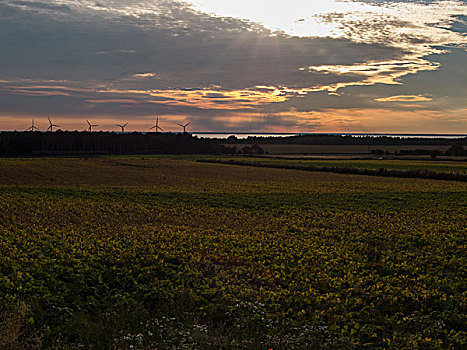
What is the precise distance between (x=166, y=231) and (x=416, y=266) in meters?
13.1

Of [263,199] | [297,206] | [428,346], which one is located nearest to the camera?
[428,346]

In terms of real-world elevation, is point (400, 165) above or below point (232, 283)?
above

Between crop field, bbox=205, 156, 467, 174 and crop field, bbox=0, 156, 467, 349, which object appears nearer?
crop field, bbox=0, 156, 467, 349

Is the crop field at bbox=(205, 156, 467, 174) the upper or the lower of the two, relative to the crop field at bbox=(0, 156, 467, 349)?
upper

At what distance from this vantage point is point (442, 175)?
69125mm

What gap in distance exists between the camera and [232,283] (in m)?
15.1

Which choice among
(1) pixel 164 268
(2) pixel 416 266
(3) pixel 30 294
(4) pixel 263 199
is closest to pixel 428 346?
(2) pixel 416 266

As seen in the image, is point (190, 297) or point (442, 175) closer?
point (190, 297)

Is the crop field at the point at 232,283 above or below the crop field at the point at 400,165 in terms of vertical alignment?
below

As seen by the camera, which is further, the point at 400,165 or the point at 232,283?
the point at 400,165

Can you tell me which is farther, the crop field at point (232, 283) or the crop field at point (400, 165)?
the crop field at point (400, 165)

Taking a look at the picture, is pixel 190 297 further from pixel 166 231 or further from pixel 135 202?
pixel 135 202

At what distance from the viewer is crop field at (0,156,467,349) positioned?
1098 centimetres

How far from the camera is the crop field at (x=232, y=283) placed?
36.0ft
